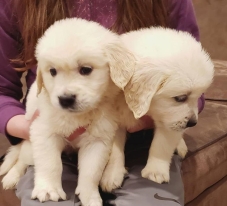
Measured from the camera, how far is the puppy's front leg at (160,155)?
1.09 metres

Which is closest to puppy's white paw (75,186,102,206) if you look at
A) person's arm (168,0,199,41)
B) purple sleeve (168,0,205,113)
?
purple sleeve (168,0,205,113)

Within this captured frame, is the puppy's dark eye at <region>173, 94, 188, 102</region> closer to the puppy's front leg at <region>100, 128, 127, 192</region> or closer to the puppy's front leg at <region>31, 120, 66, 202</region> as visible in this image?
the puppy's front leg at <region>100, 128, 127, 192</region>

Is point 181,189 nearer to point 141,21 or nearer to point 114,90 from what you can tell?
point 114,90

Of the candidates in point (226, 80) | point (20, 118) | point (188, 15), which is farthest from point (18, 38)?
point (226, 80)

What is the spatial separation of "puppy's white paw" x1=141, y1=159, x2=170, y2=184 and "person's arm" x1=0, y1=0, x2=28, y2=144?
0.37 meters

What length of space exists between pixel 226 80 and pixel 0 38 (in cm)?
106

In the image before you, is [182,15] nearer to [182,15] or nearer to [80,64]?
[182,15]

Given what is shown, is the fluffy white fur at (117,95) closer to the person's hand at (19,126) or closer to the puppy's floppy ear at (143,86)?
the puppy's floppy ear at (143,86)

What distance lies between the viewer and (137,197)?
41.0 inches

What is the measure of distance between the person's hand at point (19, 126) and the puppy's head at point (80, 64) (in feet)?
0.67

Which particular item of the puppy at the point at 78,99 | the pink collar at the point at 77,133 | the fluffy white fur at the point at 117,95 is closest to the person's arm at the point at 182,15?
the fluffy white fur at the point at 117,95

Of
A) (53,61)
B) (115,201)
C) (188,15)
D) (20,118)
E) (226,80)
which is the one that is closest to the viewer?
(53,61)

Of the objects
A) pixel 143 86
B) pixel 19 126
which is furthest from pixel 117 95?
pixel 19 126

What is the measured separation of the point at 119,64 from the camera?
3.17 feet
